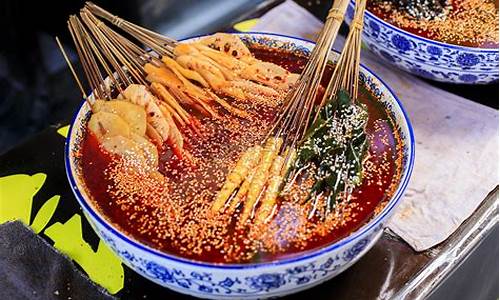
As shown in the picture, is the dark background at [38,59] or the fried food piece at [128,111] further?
the dark background at [38,59]

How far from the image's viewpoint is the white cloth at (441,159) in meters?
1.37

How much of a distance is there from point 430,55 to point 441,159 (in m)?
0.25

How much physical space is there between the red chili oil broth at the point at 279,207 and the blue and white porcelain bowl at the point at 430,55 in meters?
0.22

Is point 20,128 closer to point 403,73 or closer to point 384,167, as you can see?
point 403,73

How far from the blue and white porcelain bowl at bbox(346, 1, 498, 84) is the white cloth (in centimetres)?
7

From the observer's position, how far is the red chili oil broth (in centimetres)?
108

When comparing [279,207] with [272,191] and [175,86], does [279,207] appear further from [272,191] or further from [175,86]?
[175,86]

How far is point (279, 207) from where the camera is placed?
3.79 ft

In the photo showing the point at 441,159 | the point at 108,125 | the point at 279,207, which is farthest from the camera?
the point at 441,159

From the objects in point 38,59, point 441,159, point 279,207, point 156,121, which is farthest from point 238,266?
point 38,59

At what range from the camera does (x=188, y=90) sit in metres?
1.40

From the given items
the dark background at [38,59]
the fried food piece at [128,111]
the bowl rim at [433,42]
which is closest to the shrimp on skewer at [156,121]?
the fried food piece at [128,111]

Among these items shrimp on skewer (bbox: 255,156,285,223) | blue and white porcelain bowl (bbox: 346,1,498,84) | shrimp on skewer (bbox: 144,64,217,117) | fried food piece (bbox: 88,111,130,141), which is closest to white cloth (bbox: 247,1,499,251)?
blue and white porcelain bowl (bbox: 346,1,498,84)

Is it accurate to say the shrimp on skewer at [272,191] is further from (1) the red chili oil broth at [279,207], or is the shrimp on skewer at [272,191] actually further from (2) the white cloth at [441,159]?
(2) the white cloth at [441,159]
